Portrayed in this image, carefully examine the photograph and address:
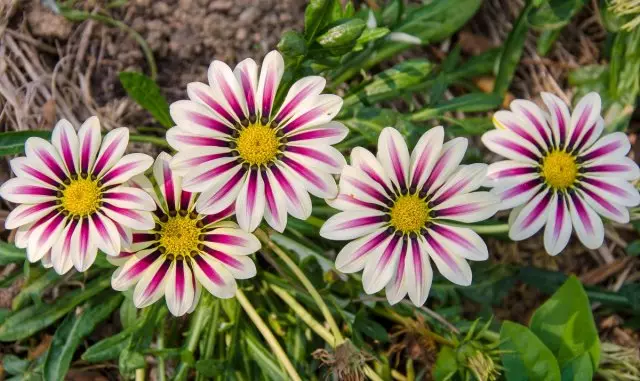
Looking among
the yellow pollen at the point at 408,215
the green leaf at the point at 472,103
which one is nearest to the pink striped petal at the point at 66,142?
the yellow pollen at the point at 408,215

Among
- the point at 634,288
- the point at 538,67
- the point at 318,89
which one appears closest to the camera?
the point at 318,89

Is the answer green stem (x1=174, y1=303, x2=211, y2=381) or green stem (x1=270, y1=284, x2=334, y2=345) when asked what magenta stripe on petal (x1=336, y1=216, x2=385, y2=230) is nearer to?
green stem (x1=270, y1=284, x2=334, y2=345)

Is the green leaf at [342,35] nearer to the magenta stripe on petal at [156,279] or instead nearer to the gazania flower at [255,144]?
the gazania flower at [255,144]

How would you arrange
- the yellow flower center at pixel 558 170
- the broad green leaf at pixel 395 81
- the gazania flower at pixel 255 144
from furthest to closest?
the broad green leaf at pixel 395 81 → the yellow flower center at pixel 558 170 → the gazania flower at pixel 255 144

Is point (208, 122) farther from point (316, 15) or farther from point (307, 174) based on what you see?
point (316, 15)

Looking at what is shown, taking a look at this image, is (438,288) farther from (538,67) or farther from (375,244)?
(538,67)

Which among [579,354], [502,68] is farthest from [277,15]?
[579,354]

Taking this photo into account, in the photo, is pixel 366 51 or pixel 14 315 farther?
pixel 366 51

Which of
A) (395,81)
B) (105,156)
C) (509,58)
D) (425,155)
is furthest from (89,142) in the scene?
(509,58)
